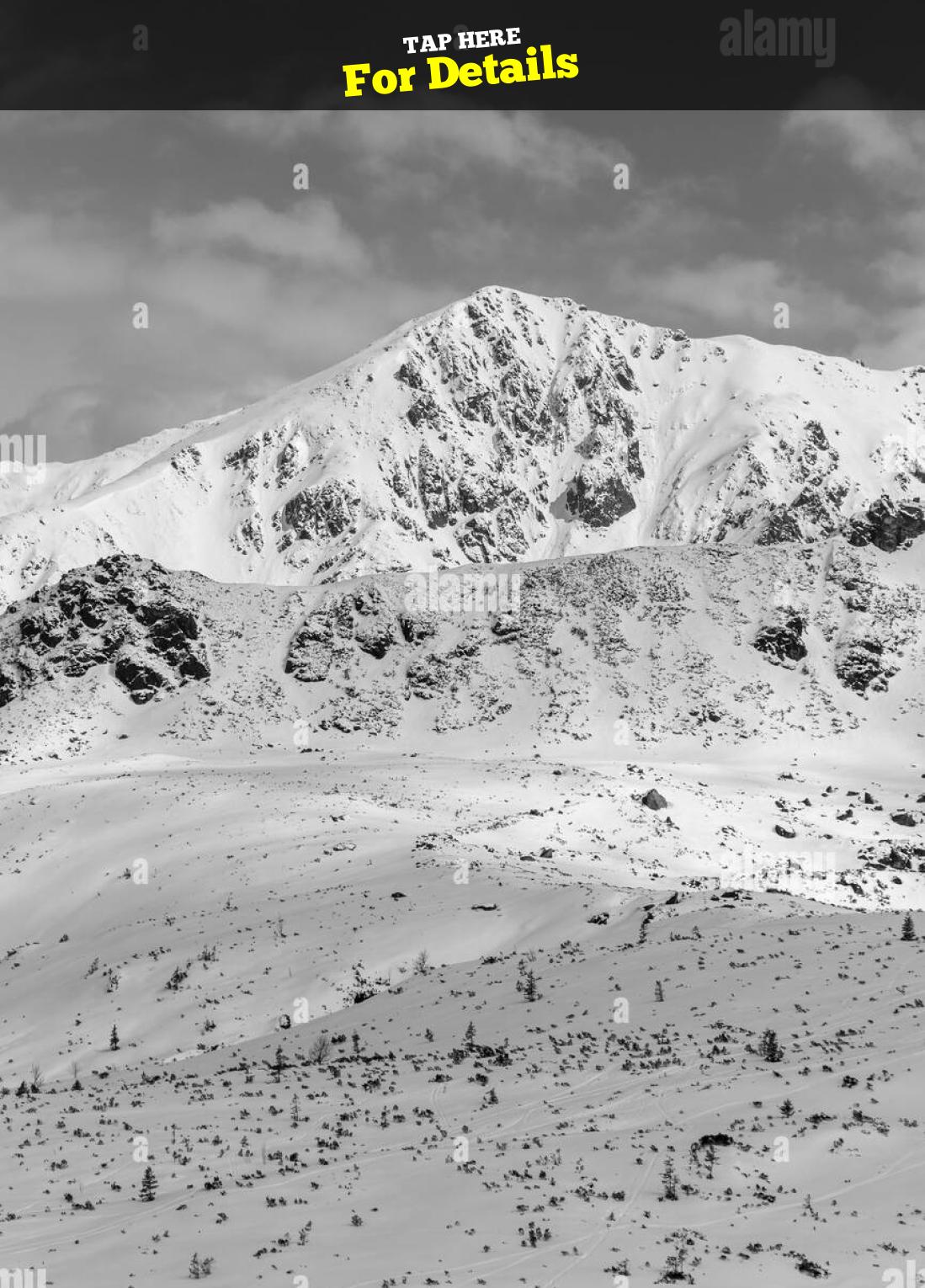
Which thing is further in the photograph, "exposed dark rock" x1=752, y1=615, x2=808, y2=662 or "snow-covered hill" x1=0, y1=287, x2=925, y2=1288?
"exposed dark rock" x1=752, y1=615, x2=808, y2=662

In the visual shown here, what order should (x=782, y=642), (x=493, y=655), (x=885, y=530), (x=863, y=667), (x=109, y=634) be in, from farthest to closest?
(x=885, y=530) → (x=109, y=634) → (x=493, y=655) → (x=782, y=642) → (x=863, y=667)

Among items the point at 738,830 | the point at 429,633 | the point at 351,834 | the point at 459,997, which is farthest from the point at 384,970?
the point at 429,633

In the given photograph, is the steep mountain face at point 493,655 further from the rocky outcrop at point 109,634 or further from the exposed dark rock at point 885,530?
the exposed dark rock at point 885,530

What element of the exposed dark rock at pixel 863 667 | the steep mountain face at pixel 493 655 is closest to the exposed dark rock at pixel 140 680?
the steep mountain face at pixel 493 655

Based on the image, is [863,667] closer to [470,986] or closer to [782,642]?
[782,642]

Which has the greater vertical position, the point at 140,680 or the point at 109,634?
the point at 109,634

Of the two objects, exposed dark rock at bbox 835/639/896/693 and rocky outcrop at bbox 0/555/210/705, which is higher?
rocky outcrop at bbox 0/555/210/705

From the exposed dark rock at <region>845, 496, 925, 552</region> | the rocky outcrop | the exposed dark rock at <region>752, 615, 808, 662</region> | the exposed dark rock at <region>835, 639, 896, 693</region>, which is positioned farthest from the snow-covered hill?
the exposed dark rock at <region>845, 496, 925, 552</region>

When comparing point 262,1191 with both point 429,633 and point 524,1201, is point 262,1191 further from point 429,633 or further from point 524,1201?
point 429,633

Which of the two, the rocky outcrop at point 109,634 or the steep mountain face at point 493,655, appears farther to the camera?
the rocky outcrop at point 109,634

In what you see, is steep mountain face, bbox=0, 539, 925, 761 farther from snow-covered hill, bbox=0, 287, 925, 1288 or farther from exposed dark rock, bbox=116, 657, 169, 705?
snow-covered hill, bbox=0, 287, 925, 1288

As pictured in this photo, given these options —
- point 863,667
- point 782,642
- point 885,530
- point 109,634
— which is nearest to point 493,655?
point 782,642

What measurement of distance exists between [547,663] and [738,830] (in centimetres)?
4864

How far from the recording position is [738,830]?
209 ft
